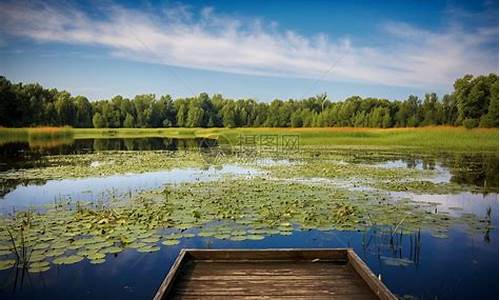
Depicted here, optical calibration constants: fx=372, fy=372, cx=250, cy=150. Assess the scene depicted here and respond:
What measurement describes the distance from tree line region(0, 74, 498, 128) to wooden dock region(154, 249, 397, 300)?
24522 millimetres

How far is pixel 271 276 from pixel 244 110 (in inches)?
2029

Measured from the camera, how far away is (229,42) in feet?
97.3

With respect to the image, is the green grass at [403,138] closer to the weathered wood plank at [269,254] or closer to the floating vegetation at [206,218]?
the floating vegetation at [206,218]

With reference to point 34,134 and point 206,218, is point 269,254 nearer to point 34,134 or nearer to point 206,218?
point 206,218

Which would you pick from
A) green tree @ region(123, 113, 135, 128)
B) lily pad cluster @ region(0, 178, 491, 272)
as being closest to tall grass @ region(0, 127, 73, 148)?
green tree @ region(123, 113, 135, 128)

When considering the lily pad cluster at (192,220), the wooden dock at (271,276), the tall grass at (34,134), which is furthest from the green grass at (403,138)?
the wooden dock at (271,276)

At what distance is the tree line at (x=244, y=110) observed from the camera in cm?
2766

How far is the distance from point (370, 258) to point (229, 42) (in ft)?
90.6

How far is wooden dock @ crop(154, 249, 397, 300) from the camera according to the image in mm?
2627

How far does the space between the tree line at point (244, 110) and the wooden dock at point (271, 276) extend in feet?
80.5

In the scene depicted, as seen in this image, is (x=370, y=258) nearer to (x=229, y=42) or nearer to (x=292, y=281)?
(x=292, y=281)

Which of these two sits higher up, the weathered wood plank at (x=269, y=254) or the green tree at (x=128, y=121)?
the green tree at (x=128, y=121)

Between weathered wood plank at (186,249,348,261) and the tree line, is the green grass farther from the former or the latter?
weathered wood plank at (186,249,348,261)

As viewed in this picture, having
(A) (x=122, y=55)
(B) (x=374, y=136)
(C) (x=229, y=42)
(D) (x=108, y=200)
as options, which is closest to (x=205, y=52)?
(C) (x=229, y=42)
